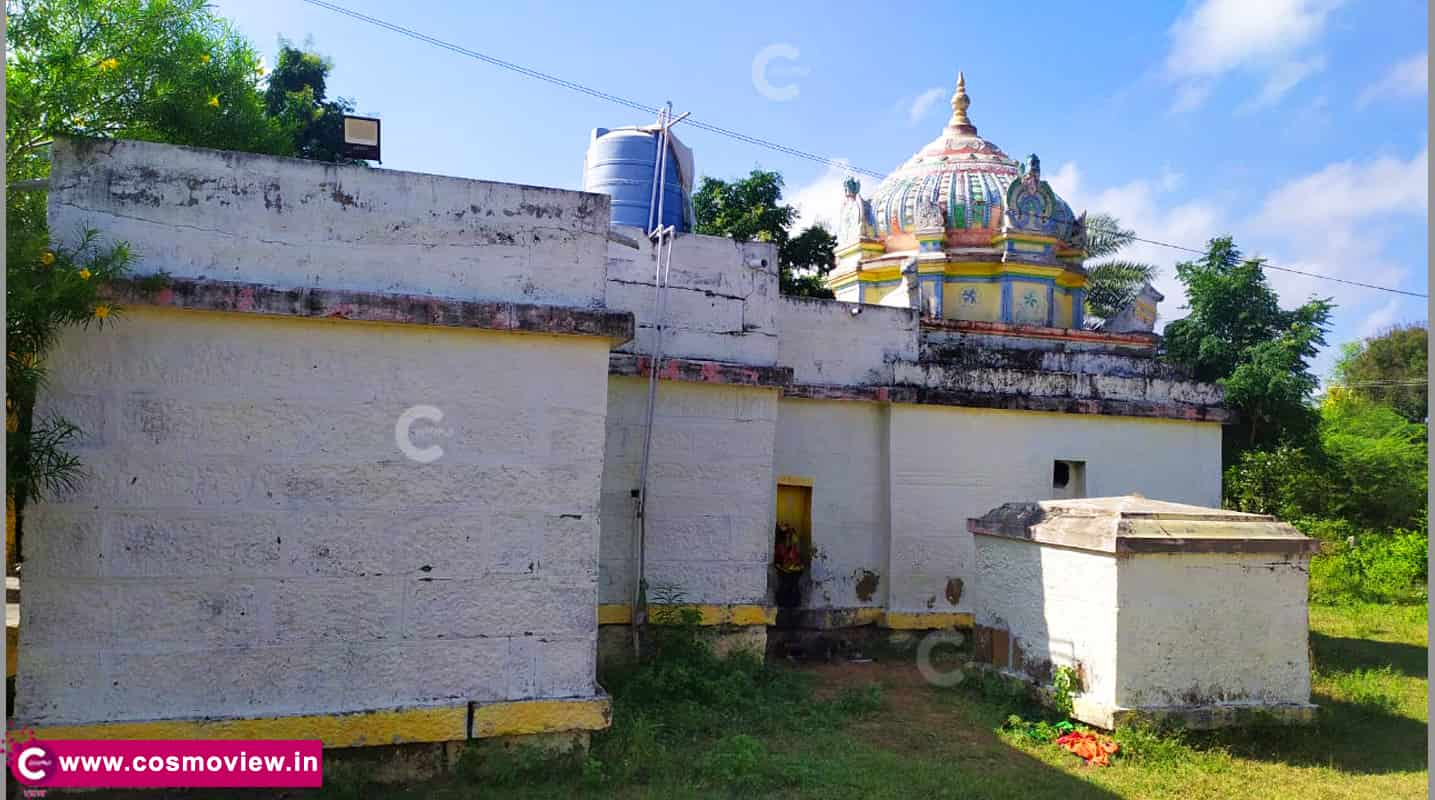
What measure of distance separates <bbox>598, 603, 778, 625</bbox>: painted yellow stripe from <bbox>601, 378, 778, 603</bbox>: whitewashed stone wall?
0.06m

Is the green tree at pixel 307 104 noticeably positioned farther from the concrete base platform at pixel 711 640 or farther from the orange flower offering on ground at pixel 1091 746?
the orange flower offering on ground at pixel 1091 746

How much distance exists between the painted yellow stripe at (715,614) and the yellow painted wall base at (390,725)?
73.0 inches

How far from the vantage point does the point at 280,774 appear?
4988mm

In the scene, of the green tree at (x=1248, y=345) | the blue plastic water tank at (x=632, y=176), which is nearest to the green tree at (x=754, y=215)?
the green tree at (x=1248, y=345)

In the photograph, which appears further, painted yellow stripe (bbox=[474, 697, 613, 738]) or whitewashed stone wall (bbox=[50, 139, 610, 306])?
painted yellow stripe (bbox=[474, 697, 613, 738])

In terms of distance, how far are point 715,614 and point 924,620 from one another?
2.57 m

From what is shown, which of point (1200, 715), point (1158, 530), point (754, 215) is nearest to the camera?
point (1200, 715)

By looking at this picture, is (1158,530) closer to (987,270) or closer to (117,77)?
(117,77)

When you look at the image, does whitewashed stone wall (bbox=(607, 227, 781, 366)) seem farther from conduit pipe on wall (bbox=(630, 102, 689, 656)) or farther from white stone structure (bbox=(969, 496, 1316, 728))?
white stone structure (bbox=(969, 496, 1316, 728))

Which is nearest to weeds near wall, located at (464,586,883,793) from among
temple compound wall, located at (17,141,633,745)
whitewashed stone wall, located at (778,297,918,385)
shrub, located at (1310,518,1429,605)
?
temple compound wall, located at (17,141,633,745)

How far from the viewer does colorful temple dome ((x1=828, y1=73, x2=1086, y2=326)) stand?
13984mm

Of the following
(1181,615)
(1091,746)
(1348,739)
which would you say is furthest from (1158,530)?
(1348,739)

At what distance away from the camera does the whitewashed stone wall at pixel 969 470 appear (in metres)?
9.43

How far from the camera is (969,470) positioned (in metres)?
9.64
